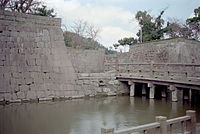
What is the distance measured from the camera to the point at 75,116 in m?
7.80

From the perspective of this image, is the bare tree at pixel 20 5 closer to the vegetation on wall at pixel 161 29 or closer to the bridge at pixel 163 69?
the bridge at pixel 163 69

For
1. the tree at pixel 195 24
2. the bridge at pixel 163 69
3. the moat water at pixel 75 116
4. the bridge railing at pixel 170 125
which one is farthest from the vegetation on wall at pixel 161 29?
the bridge railing at pixel 170 125

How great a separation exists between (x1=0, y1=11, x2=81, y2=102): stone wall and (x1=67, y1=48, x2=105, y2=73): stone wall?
2251 mm

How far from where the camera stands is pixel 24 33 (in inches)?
445

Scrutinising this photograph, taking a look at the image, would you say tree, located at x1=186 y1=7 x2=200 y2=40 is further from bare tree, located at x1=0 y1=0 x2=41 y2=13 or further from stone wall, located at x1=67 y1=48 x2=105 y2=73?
bare tree, located at x1=0 y1=0 x2=41 y2=13

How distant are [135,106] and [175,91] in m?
Answer: 2.13

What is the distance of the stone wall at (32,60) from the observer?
33.3 feet

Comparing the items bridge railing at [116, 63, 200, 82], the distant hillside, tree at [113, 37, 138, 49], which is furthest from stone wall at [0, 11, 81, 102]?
tree at [113, 37, 138, 49]

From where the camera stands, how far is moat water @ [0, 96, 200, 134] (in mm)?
6246

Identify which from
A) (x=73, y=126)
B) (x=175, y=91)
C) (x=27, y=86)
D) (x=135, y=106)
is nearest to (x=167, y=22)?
(x=175, y=91)

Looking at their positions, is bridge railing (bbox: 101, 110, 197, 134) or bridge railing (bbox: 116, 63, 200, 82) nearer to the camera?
Answer: bridge railing (bbox: 101, 110, 197, 134)

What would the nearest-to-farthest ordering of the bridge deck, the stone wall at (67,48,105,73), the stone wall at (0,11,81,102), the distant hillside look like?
the bridge deck, the stone wall at (0,11,81,102), the stone wall at (67,48,105,73), the distant hillside

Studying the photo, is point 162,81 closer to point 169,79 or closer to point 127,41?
point 169,79

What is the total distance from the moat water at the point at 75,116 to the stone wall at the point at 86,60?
439cm
